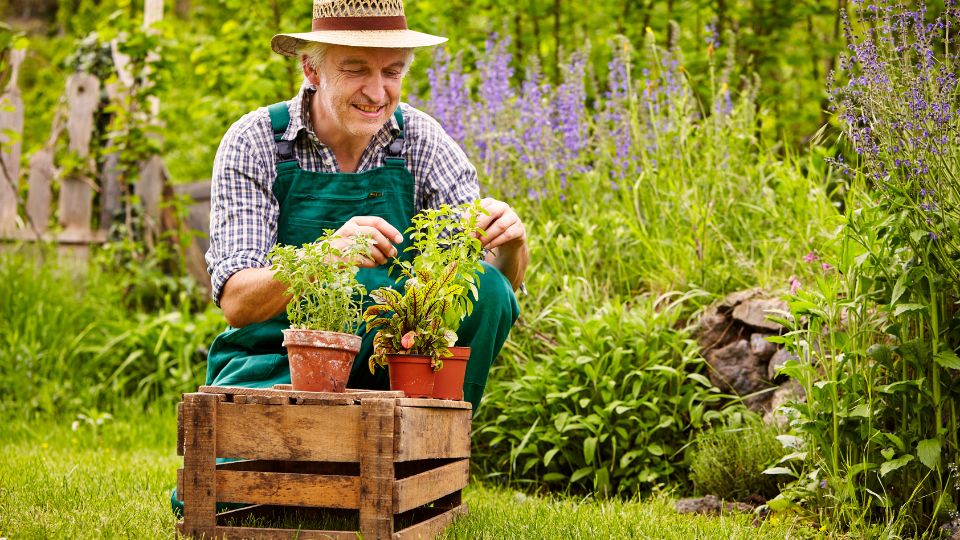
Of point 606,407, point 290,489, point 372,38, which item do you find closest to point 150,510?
point 290,489

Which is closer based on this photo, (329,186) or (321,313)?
(321,313)

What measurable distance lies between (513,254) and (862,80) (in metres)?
1.03

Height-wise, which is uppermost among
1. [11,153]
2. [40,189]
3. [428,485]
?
[11,153]

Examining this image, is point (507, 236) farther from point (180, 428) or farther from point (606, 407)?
point (606, 407)

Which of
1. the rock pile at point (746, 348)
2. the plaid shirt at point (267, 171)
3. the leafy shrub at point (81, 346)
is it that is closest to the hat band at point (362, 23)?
the plaid shirt at point (267, 171)

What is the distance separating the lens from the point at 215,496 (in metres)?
2.29

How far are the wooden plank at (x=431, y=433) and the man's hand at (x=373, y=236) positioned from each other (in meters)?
0.38

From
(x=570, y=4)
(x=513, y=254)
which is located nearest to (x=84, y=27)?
(x=570, y=4)

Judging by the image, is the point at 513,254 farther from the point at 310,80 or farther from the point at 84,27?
the point at 84,27

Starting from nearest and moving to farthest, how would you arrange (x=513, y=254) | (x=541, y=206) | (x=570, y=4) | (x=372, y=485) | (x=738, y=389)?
(x=372, y=485), (x=513, y=254), (x=738, y=389), (x=541, y=206), (x=570, y=4)

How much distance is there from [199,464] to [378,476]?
406 millimetres

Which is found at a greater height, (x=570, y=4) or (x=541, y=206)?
(x=570, y=4)

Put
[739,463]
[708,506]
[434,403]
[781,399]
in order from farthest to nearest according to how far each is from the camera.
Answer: [781,399], [739,463], [708,506], [434,403]

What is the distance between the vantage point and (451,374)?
2.60m
